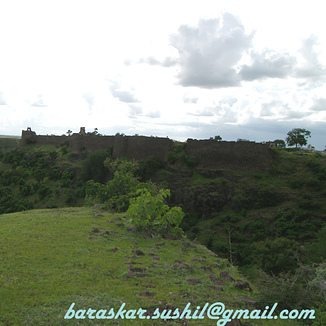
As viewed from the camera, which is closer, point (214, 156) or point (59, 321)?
point (59, 321)

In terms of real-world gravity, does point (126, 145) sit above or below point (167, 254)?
above

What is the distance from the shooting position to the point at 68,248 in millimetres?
6816

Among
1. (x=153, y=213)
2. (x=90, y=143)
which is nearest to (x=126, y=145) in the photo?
(x=90, y=143)

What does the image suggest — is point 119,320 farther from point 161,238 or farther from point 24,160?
point 24,160

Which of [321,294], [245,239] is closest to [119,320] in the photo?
[321,294]

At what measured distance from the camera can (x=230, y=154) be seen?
26.1 m

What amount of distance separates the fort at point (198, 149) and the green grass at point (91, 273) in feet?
59.9

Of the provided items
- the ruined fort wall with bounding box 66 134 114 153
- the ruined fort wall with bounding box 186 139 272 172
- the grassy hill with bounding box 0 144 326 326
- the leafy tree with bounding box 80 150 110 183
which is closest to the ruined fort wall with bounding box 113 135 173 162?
the leafy tree with bounding box 80 150 110 183

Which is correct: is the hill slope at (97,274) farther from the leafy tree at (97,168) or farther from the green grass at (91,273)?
the leafy tree at (97,168)

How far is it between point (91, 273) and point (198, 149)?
22.6m

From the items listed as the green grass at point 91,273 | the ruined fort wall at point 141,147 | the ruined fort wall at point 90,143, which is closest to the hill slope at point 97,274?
the green grass at point 91,273

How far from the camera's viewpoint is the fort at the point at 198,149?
25.3m

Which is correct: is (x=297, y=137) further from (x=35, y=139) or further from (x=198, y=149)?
(x=35, y=139)

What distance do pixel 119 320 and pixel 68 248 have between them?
10.3ft
